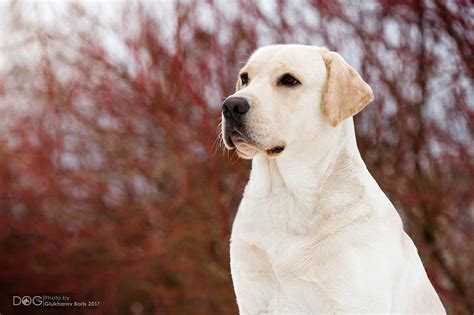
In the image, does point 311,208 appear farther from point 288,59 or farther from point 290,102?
point 288,59

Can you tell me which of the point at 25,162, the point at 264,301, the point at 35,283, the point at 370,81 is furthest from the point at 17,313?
the point at 264,301

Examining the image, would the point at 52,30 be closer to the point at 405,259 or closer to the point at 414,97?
the point at 414,97

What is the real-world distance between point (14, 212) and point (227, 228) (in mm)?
2094

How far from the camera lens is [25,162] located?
5441 millimetres

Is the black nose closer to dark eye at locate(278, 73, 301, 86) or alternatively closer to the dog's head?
the dog's head

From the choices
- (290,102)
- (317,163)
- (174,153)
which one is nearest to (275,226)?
(317,163)

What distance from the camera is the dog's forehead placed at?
92.0 inches

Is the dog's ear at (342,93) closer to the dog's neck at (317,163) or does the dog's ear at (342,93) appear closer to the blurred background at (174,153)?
the dog's neck at (317,163)

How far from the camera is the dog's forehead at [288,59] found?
92.0 inches

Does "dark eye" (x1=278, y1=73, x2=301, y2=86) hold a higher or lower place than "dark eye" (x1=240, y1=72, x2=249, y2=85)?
lower

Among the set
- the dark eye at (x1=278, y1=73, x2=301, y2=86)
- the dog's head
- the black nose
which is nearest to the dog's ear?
the dog's head

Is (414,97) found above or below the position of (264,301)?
above

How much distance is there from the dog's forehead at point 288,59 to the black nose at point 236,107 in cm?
20

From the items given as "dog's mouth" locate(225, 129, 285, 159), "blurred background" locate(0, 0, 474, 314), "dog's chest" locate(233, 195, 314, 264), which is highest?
"blurred background" locate(0, 0, 474, 314)
